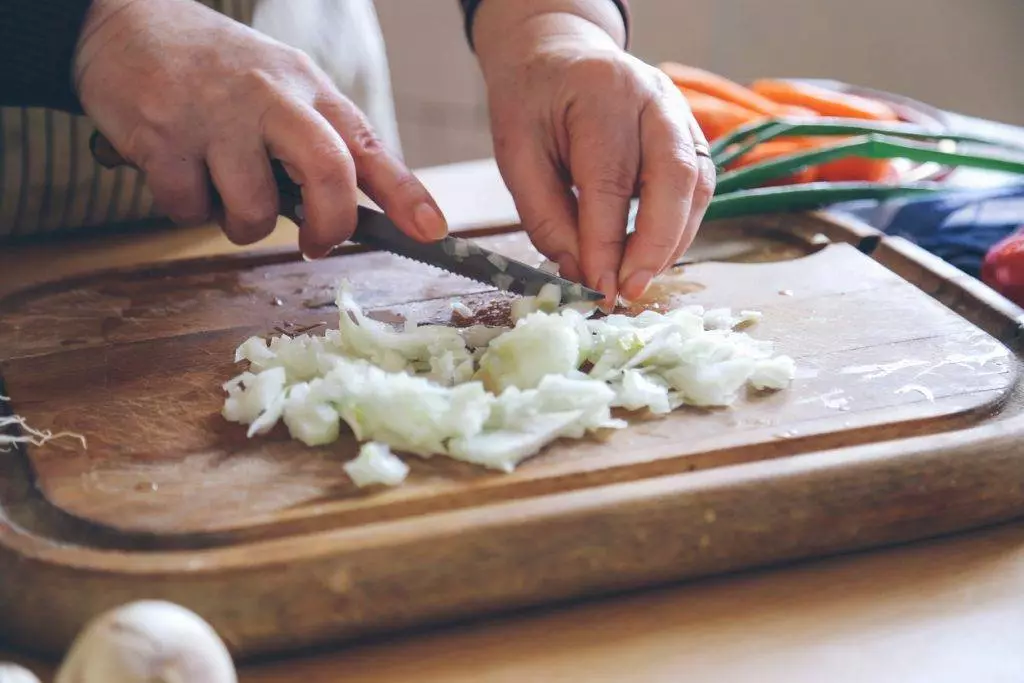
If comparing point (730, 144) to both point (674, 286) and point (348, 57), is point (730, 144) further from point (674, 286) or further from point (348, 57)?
point (348, 57)

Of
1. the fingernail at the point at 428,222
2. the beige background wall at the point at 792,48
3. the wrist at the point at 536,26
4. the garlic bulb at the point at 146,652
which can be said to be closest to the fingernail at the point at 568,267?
the fingernail at the point at 428,222

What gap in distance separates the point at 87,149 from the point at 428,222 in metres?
0.62

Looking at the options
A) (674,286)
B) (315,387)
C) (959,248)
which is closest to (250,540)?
(315,387)

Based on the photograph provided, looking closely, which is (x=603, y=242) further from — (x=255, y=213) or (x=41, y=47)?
(x=41, y=47)

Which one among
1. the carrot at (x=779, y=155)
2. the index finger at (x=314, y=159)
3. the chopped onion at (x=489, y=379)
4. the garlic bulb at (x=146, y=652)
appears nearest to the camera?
the garlic bulb at (x=146, y=652)

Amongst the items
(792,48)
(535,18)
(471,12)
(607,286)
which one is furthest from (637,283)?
(792,48)

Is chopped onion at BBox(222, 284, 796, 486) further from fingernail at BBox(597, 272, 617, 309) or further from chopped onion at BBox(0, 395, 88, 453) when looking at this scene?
chopped onion at BBox(0, 395, 88, 453)

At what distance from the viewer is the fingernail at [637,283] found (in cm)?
105

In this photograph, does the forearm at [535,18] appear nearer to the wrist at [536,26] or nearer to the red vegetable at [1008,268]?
the wrist at [536,26]

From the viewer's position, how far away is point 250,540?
74cm

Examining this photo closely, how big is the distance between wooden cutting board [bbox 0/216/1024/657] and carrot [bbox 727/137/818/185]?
533 millimetres

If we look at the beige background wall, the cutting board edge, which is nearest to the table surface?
the cutting board edge

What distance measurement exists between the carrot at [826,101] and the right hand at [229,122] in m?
1.03

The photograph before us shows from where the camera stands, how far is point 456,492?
0.78 m
